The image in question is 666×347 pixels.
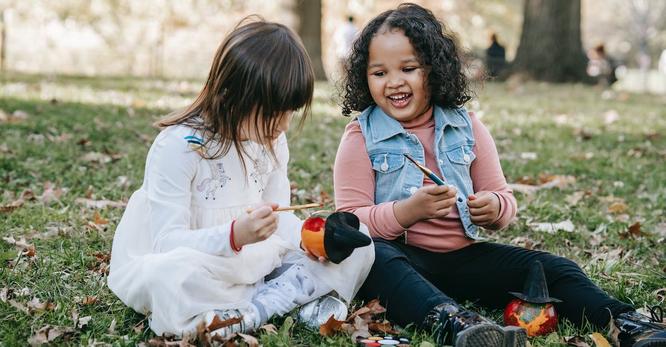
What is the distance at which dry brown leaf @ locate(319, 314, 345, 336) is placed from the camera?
253 cm

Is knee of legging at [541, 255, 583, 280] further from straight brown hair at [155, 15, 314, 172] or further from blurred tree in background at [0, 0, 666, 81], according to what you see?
blurred tree in background at [0, 0, 666, 81]

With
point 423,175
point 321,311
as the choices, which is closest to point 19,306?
point 321,311

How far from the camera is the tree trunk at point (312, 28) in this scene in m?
13.5

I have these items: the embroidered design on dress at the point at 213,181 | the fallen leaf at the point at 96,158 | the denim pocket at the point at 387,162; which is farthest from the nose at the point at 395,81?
the fallen leaf at the point at 96,158

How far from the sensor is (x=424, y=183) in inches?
117

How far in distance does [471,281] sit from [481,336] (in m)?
0.64

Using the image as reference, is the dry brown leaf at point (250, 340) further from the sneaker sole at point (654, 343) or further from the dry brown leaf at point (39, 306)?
the sneaker sole at point (654, 343)

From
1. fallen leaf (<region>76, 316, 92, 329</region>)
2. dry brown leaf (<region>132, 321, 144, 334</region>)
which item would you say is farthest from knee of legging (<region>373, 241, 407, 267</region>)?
fallen leaf (<region>76, 316, 92, 329</region>)

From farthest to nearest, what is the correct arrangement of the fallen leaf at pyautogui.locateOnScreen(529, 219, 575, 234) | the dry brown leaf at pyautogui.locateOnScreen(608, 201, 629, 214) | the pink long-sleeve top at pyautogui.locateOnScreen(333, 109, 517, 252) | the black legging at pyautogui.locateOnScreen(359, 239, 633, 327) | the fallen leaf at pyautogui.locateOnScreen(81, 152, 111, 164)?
the fallen leaf at pyautogui.locateOnScreen(81, 152, 111, 164), the dry brown leaf at pyautogui.locateOnScreen(608, 201, 629, 214), the fallen leaf at pyautogui.locateOnScreen(529, 219, 575, 234), the pink long-sleeve top at pyautogui.locateOnScreen(333, 109, 517, 252), the black legging at pyautogui.locateOnScreen(359, 239, 633, 327)

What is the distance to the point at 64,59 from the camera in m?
18.8

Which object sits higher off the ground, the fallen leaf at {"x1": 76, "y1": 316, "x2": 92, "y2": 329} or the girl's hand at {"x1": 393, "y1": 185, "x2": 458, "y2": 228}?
the girl's hand at {"x1": 393, "y1": 185, "x2": 458, "y2": 228}

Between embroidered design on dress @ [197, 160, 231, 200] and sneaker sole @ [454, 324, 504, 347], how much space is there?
940mm

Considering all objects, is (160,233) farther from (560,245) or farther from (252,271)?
(560,245)

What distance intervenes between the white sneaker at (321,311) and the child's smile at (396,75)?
0.75m
